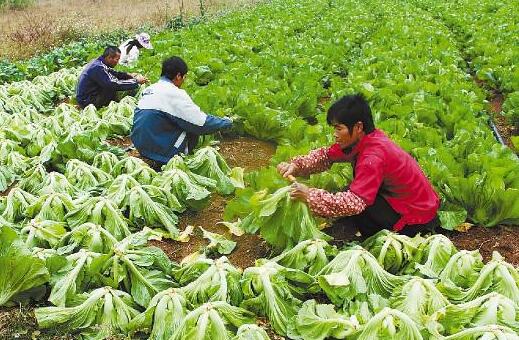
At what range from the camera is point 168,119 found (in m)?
5.86

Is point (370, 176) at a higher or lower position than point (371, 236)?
higher

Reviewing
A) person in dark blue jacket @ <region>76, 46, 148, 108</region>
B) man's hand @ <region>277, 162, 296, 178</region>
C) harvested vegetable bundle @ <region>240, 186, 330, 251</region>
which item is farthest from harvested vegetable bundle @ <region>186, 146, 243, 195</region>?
person in dark blue jacket @ <region>76, 46, 148, 108</region>

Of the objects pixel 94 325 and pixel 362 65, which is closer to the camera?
pixel 94 325

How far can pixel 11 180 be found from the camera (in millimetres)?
5730

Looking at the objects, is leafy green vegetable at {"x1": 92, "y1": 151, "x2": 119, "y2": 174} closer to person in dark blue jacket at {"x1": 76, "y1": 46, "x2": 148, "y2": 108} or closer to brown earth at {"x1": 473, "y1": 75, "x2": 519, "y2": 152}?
person in dark blue jacket at {"x1": 76, "y1": 46, "x2": 148, "y2": 108}

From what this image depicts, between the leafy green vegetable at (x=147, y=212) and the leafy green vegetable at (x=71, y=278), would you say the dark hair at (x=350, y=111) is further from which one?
the leafy green vegetable at (x=71, y=278)

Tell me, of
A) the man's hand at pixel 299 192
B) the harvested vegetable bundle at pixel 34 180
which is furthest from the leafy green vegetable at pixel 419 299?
the harvested vegetable bundle at pixel 34 180

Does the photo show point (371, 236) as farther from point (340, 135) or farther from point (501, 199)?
point (501, 199)

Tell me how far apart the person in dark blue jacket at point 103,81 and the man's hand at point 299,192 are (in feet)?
16.4

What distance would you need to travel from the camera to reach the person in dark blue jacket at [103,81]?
797cm

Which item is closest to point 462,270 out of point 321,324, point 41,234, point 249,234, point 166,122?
point 321,324

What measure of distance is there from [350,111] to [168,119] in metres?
2.70

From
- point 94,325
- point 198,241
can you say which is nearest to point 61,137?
point 198,241

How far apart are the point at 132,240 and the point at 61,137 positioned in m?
3.34
